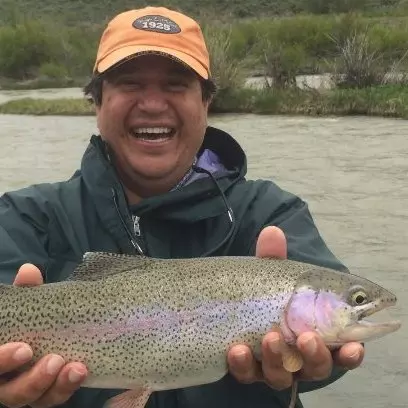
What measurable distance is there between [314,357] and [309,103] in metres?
18.2

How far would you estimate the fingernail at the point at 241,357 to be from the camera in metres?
2.44

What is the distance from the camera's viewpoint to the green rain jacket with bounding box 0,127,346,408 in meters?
2.79

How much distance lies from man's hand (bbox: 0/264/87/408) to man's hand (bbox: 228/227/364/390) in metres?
0.49

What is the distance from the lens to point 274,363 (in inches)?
97.1

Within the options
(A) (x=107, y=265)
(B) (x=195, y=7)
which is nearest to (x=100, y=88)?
(A) (x=107, y=265)

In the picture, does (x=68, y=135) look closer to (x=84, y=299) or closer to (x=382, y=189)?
(x=382, y=189)

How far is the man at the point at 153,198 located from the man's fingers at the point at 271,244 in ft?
0.30

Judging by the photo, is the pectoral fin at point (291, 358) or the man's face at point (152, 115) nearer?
the pectoral fin at point (291, 358)

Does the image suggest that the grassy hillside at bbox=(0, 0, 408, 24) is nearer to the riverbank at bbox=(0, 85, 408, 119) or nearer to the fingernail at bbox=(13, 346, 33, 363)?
the riverbank at bbox=(0, 85, 408, 119)

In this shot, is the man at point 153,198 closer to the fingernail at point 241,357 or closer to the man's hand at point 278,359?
the man's hand at point 278,359

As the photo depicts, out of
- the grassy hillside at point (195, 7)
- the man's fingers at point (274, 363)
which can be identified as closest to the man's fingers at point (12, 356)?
the man's fingers at point (274, 363)

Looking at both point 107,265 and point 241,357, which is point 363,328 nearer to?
point 241,357

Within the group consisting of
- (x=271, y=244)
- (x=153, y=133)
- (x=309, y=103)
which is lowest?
(x=309, y=103)

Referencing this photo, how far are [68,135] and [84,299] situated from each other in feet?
54.1
